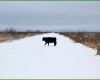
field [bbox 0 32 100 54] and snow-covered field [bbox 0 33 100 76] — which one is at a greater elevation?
field [bbox 0 32 100 54]

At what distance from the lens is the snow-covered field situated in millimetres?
1475

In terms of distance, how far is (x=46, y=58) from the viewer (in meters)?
1.49

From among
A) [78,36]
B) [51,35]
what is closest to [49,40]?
[51,35]

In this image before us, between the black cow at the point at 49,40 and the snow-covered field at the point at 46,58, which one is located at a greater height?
the black cow at the point at 49,40

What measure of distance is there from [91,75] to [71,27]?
1.17 feet

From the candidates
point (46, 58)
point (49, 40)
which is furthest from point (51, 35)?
point (46, 58)

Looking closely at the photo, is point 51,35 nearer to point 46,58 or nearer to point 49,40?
point 49,40

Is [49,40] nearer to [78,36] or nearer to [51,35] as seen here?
→ [51,35]

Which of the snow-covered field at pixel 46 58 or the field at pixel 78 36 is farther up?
the field at pixel 78 36

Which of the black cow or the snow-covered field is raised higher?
the black cow

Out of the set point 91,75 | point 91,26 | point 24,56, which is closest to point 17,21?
point 24,56

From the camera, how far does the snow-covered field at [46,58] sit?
1.47 m

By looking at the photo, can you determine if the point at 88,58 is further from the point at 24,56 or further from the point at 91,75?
the point at 24,56

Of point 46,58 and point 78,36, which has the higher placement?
point 78,36
